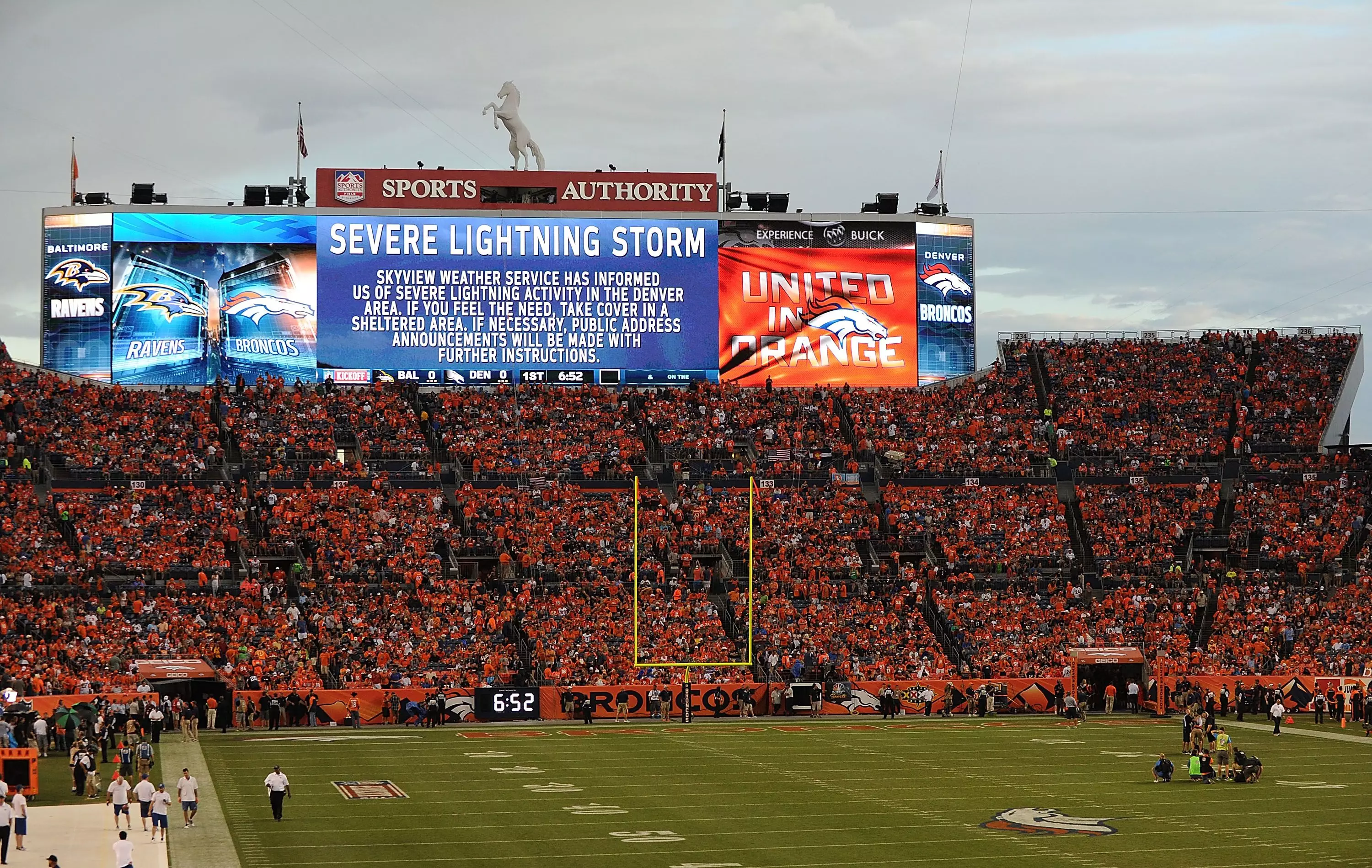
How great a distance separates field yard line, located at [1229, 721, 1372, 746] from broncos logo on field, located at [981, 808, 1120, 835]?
1329 centimetres

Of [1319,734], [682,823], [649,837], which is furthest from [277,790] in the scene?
[1319,734]

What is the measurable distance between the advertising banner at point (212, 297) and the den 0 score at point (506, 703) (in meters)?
18.2

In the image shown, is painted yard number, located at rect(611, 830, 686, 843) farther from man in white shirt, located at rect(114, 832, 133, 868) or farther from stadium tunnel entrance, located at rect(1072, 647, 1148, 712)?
stadium tunnel entrance, located at rect(1072, 647, 1148, 712)

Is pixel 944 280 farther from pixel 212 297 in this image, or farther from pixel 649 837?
pixel 649 837

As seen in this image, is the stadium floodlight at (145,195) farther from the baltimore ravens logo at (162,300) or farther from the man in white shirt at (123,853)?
the man in white shirt at (123,853)

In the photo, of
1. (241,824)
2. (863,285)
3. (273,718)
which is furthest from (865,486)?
(241,824)

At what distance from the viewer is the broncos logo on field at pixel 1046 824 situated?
24.2 m

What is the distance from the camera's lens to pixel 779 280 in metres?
57.5

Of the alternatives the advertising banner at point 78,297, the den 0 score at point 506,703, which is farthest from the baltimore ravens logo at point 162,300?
the den 0 score at point 506,703

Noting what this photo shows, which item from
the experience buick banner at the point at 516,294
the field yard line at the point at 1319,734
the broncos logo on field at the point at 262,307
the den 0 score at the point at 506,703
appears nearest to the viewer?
the field yard line at the point at 1319,734

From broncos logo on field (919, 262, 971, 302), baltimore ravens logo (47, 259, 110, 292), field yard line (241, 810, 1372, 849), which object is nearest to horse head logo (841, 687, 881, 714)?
field yard line (241, 810, 1372, 849)

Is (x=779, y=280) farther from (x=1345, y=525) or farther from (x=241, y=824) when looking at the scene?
(x=241, y=824)

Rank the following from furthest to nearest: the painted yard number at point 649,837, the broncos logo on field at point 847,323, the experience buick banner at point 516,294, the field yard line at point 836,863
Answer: the broncos logo on field at point 847,323, the experience buick banner at point 516,294, the painted yard number at point 649,837, the field yard line at point 836,863

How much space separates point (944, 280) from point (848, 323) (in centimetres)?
377
